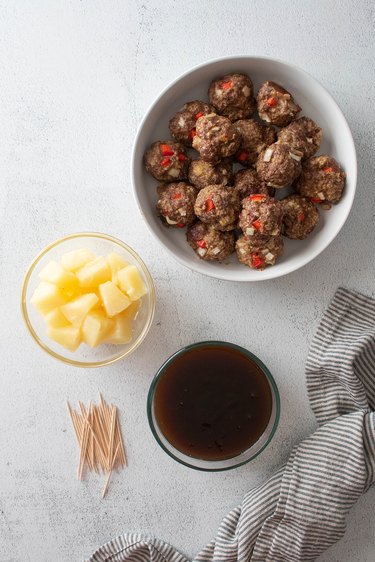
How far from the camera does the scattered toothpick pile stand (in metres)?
2.34

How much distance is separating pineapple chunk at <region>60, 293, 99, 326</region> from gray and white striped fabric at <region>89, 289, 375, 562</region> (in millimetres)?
835

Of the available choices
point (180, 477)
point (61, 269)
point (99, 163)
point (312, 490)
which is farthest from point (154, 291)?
point (312, 490)

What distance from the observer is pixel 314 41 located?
2.26 m

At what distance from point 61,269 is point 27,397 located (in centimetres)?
57

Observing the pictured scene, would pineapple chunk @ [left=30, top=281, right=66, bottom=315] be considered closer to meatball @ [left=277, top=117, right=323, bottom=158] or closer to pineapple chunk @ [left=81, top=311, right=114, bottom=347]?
pineapple chunk @ [left=81, top=311, right=114, bottom=347]

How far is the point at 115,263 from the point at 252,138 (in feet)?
2.02

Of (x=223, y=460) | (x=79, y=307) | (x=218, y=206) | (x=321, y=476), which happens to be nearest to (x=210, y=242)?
(x=218, y=206)

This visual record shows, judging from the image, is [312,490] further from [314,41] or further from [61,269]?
[314,41]

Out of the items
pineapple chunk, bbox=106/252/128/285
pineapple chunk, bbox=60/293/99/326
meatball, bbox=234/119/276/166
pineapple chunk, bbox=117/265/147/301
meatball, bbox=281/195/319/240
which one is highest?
meatball, bbox=234/119/276/166


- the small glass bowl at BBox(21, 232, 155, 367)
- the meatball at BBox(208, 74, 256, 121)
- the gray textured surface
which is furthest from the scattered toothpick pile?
the meatball at BBox(208, 74, 256, 121)

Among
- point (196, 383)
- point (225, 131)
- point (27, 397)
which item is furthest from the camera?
point (27, 397)

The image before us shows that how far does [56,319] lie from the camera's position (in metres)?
2.08

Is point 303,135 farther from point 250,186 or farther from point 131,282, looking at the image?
point 131,282

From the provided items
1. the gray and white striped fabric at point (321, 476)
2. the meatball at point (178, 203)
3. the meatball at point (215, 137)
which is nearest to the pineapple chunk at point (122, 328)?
the meatball at point (178, 203)
